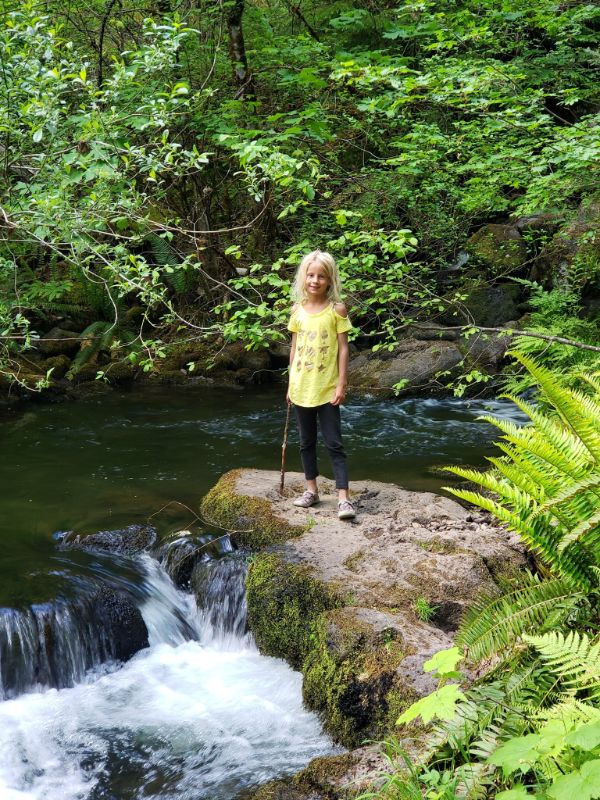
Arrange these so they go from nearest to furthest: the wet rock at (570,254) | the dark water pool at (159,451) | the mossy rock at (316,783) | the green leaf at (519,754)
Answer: the green leaf at (519,754) → the mossy rock at (316,783) → the dark water pool at (159,451) → the wet rock at (570,254)

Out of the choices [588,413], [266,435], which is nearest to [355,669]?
[588,413]

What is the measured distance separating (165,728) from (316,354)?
9.50ft

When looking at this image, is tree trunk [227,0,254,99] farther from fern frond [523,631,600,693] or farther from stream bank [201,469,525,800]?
fern frond [523,631,600,693]

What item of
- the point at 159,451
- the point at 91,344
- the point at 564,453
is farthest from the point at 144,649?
the point at 91,344

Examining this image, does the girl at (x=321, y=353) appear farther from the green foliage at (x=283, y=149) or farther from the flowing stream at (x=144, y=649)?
the flowing stream at (x=144, y=649)

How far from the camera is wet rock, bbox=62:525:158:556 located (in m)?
6.37

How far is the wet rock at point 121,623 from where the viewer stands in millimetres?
5418

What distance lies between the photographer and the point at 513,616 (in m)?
3.24

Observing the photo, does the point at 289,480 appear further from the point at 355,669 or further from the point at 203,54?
the point at 203,54

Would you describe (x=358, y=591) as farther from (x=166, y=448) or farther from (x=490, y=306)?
(x=490, y=306)

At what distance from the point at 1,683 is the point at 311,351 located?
3301mm

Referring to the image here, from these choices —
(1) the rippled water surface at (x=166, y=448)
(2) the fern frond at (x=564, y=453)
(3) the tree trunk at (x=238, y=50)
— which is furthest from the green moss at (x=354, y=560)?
(3) the tree trunk at (x=238, y=50)

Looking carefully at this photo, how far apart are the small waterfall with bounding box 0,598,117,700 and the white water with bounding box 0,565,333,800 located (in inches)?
4.2

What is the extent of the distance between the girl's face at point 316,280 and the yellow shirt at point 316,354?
157mm
